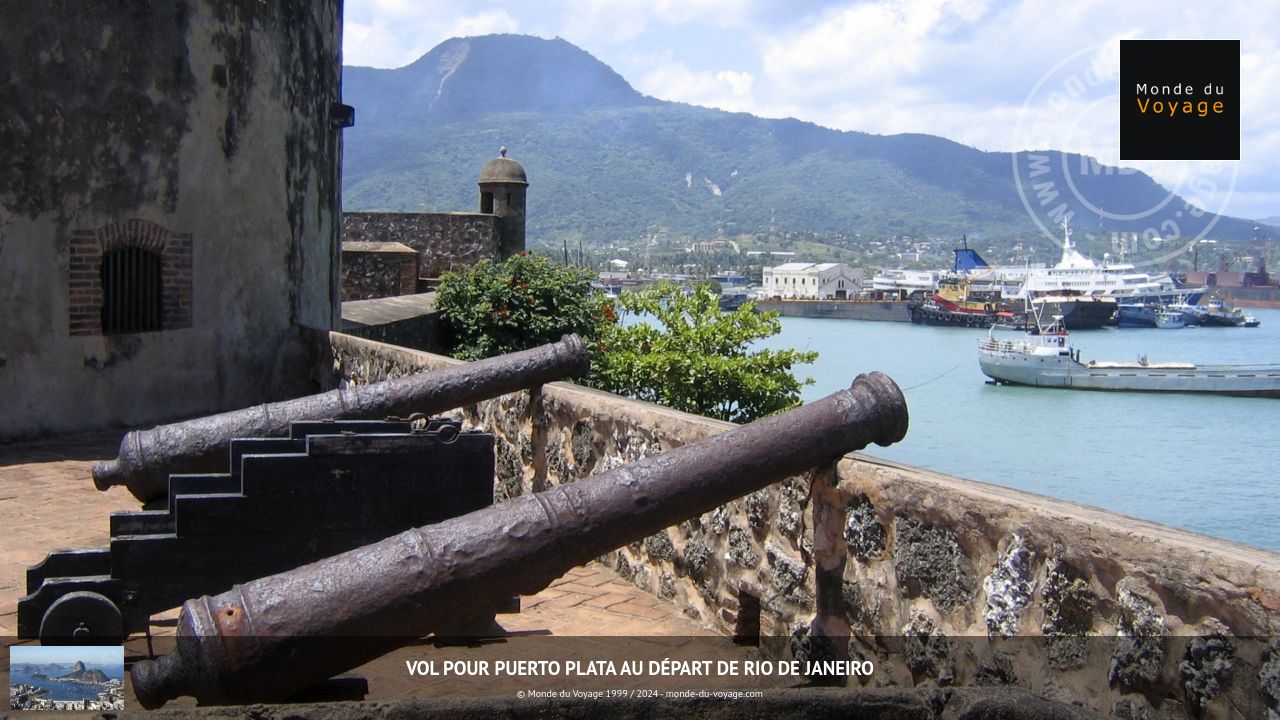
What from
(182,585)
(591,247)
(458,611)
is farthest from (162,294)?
(591,247)

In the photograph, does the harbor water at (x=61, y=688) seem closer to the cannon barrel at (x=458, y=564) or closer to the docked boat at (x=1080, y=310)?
the cannon barrel at (x=458, y=564)

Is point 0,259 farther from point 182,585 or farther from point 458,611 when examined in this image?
point 458,611

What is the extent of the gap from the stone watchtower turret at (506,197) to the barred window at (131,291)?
50.2 ft

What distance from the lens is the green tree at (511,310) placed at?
16062mm

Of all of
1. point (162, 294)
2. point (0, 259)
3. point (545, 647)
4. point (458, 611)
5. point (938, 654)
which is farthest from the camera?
point (162, 294)

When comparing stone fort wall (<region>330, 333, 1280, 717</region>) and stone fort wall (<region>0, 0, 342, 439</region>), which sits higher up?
stone fort wall (<region>0, 0, 342, 439</region>)

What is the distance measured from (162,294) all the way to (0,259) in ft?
4.26

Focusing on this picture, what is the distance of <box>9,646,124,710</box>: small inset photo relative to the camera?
3.14m

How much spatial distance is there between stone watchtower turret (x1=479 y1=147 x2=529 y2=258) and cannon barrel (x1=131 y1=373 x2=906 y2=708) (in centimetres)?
2162

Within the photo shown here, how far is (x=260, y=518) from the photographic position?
4.02 metres

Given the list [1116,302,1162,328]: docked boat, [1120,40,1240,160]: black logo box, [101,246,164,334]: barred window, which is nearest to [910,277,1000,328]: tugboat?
[1116,302,1162,328]: docked boat

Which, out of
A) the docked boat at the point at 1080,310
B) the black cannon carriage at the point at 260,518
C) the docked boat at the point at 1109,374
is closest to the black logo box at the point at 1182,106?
the black cannon carriage at the point at 260,518

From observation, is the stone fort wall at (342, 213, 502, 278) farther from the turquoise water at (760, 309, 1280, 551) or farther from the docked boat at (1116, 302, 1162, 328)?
the docked boat at (1116, 302, 1162, 328)

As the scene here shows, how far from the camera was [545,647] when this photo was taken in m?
4.29
